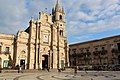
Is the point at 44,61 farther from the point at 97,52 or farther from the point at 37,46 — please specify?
the point at 97,52

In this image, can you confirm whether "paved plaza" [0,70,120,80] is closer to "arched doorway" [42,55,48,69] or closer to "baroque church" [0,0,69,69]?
"baroque church" [0,0,69,69]

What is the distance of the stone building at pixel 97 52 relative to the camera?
57.1 meters

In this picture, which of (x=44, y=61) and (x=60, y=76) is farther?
(x=44, y=61)

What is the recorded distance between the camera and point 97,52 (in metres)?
61.6

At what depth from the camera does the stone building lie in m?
57.1

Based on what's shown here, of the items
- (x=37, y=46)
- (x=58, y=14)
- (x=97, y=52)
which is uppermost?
(x=58, y=14)

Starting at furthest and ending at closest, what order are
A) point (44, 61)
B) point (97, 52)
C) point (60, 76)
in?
point (97, 52) → point (44, 61) → point (60, 76)

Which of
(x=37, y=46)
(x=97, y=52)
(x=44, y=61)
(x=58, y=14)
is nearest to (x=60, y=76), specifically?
(x=37, y=46)

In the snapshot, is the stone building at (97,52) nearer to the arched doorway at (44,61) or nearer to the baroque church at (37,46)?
the baroque church at (37,46)

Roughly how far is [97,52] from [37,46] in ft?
77.5

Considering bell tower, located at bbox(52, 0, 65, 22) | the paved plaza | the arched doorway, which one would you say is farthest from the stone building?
the paved plaza

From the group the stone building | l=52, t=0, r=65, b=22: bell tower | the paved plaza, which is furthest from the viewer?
l=52, t=0, r=65, b=22: bell tower

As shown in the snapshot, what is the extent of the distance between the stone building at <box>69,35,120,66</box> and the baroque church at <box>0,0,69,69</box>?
489 inches

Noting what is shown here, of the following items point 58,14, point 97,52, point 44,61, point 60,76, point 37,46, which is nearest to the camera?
point 60,76
